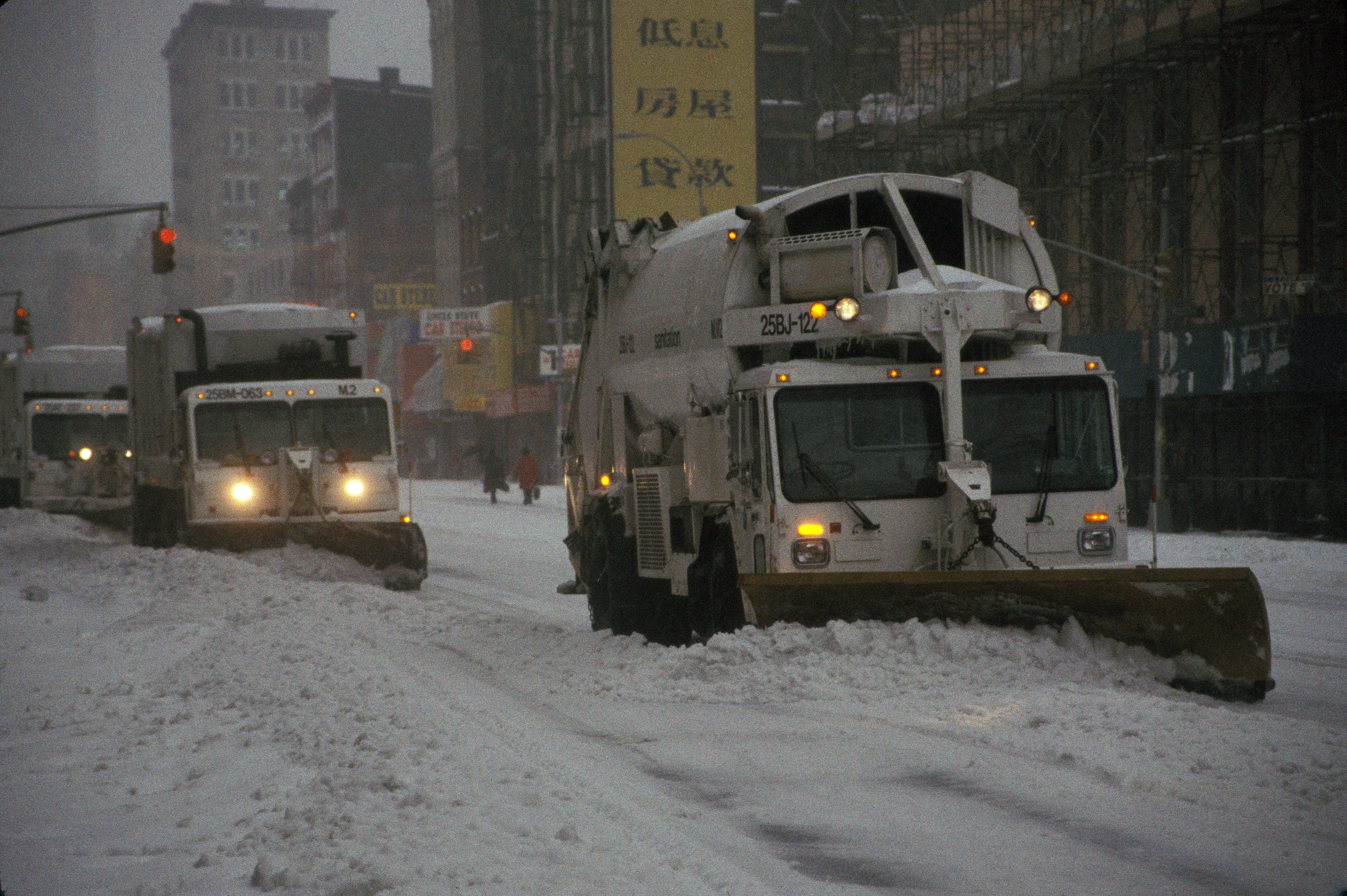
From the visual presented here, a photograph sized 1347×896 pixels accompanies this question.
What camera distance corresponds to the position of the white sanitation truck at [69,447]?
112ft

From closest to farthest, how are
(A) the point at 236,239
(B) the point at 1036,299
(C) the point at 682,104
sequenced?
(B) the point at 1036,299, (C) the point at 682,104, (A) the point at 236,239

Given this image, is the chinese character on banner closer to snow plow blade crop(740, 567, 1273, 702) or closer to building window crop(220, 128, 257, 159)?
snow plow blade crop(740, 567, 1273, 702)

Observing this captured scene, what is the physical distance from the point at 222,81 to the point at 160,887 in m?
180

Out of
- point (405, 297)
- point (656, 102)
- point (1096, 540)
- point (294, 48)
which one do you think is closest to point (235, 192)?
point (294, 48)

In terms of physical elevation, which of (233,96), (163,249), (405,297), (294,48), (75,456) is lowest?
(75,456)

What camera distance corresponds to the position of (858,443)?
11.7 metres

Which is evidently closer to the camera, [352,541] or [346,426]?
[352,541]

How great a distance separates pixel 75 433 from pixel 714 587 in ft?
84.4

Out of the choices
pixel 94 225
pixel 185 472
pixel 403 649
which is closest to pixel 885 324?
pixel 403 649

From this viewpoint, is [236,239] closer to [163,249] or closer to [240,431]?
[163,249]

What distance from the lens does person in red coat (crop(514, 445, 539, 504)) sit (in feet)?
161

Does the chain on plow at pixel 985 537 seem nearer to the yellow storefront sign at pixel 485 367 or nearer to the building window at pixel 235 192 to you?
the yellow storefront sign at pixel 485 367

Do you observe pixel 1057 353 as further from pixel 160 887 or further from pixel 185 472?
pixel 185 472

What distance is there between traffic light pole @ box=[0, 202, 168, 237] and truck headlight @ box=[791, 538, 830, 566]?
2277 centimetres
